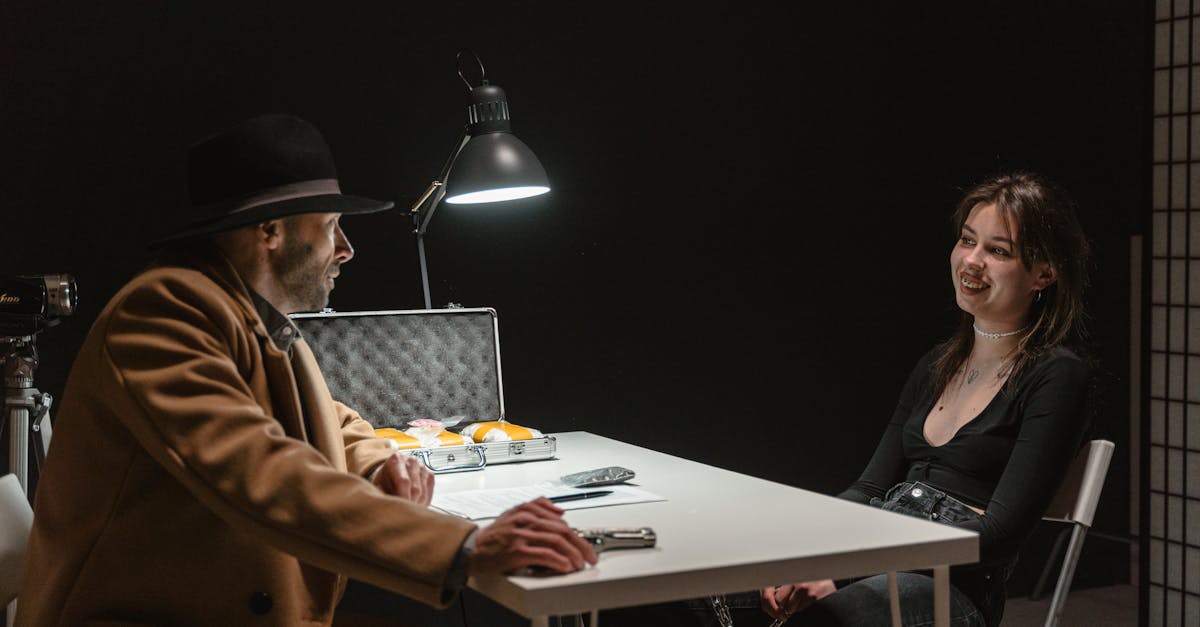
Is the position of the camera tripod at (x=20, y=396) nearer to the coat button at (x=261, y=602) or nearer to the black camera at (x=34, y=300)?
the black camera at (x=34, y=300)

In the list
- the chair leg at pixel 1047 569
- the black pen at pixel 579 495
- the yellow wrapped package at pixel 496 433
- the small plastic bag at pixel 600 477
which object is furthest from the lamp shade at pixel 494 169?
the chair leg at pixel 1047 569

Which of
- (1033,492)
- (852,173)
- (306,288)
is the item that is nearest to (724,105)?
(852,173)

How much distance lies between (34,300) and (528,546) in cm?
162

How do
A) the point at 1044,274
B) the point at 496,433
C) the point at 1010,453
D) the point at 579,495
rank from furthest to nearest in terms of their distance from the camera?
the point at 496,433, the point at 1044,274, the point at 1010,453, the point at 579,495

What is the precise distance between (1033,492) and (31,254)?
8.11 ft

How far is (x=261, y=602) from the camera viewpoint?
1542 millimetres

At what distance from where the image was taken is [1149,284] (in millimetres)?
3283

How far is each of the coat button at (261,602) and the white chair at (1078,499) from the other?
1464 millimetres

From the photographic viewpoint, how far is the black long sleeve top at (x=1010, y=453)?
2148mm

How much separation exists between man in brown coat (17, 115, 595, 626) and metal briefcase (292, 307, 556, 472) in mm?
1157

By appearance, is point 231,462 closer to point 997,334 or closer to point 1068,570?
point 1068,570

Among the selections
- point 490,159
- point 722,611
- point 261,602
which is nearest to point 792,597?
point 722,611

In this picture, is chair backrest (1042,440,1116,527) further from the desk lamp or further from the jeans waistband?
the desk lamp

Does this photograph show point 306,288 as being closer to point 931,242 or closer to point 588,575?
point 588,575
